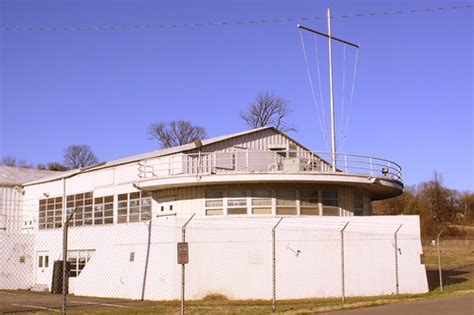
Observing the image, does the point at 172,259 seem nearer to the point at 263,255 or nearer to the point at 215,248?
the point at 215,248

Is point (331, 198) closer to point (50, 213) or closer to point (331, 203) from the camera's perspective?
point (331, 203)

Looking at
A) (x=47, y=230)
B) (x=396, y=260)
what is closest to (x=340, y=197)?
(x=396, y=260)

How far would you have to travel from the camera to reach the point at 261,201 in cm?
2525

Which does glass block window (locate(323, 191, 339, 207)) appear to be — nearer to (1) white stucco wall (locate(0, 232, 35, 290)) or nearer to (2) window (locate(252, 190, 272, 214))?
(2) window (locate(252, 190, 272, 214))

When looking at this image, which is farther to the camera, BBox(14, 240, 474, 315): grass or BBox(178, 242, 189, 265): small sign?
BBox(14, 240, 474, 315): grass

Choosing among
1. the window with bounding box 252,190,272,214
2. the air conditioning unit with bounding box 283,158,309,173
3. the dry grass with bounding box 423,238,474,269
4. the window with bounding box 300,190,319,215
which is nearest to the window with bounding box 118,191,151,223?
the window with bounding box 252,190,272,214

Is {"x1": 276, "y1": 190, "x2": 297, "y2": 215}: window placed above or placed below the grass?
above

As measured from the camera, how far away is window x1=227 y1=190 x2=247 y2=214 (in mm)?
25109

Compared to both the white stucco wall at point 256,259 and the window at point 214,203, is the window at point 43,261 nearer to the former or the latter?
the white stucco wall at point 256,259

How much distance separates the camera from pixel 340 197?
2641 cm

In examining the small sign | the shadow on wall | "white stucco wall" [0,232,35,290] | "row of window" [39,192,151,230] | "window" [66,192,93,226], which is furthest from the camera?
"window" [66,192,93,226]

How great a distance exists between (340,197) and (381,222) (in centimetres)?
253

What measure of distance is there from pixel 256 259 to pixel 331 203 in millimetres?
5379

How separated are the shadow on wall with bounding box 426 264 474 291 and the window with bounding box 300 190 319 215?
5501 millimetres
